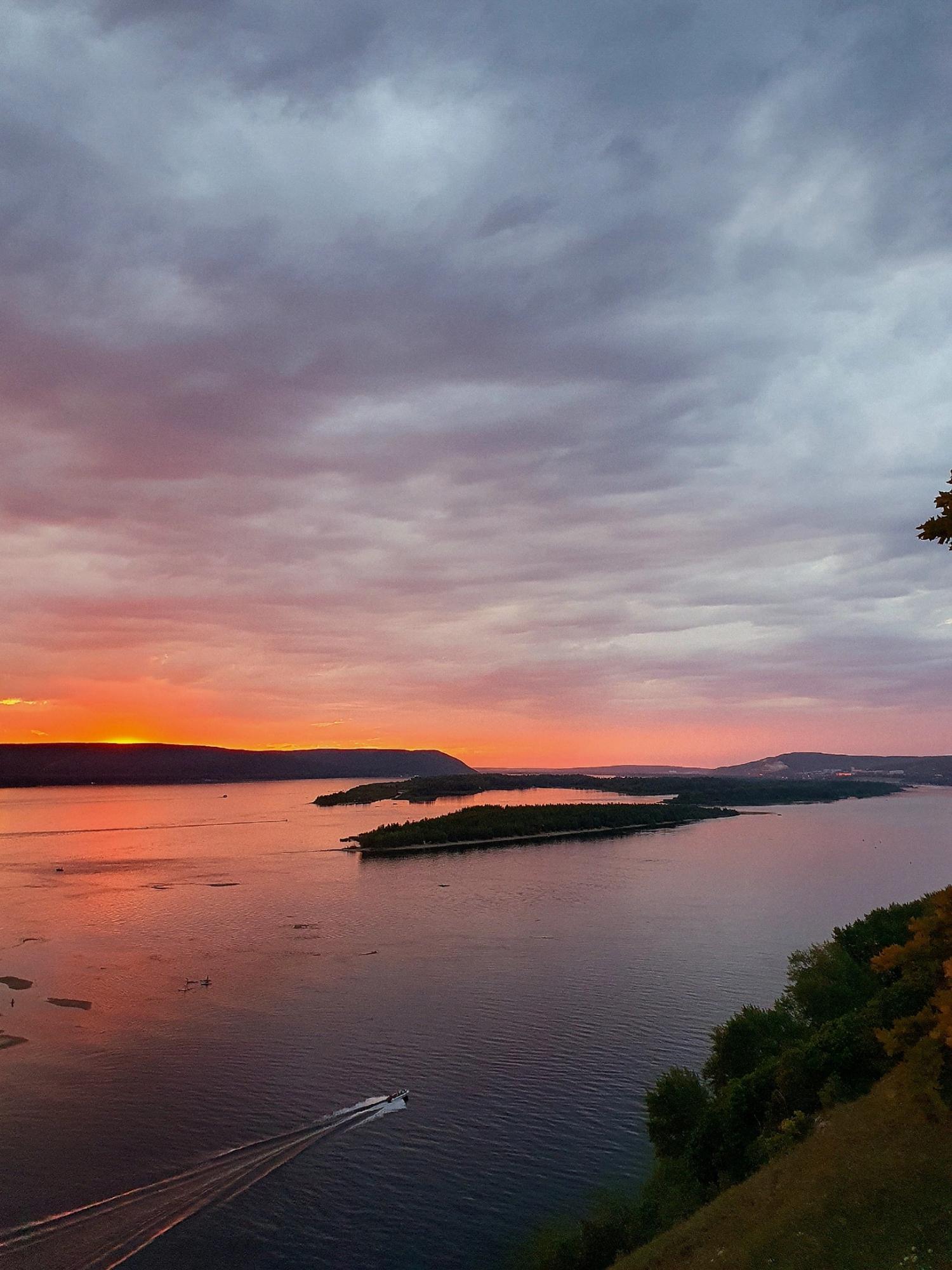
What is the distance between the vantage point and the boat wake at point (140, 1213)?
33875 millimetres

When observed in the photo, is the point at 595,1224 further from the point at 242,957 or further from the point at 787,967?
the point at 242,957

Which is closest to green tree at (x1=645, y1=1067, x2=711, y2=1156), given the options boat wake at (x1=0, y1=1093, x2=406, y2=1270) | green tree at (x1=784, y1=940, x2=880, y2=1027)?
green tree at (x1=784, y1=940, x2=880, y2=1027)

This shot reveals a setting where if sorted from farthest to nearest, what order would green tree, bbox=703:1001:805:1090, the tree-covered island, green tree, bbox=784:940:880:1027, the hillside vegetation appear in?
the tree-covered island → green tree, bbox=784:940:880:1027 → green tree, bbox=703:1001:805:1090 → the hillside vegetation

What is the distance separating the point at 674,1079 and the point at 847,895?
8408 cm

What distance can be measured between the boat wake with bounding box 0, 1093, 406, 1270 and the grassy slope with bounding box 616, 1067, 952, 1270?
18228 mm

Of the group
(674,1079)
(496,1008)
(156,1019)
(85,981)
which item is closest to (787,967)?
(496,1008)

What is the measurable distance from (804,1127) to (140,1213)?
90.0ft

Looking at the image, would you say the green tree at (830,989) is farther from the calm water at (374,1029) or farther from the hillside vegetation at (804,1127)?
the calm water at (374,1029)

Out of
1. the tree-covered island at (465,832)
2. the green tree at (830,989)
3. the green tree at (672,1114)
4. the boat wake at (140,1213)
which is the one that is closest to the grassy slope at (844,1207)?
the green tree at (672,1114)

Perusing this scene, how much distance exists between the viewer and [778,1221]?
27.8 metres

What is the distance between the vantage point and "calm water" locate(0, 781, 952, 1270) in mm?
38812

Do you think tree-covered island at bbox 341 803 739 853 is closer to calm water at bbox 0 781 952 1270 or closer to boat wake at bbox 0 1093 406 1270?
calm water at bbox 0 781 952 1270

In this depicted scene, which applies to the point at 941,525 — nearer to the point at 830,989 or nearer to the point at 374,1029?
the point at 830,989

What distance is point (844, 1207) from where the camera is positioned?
2733 centimetres
